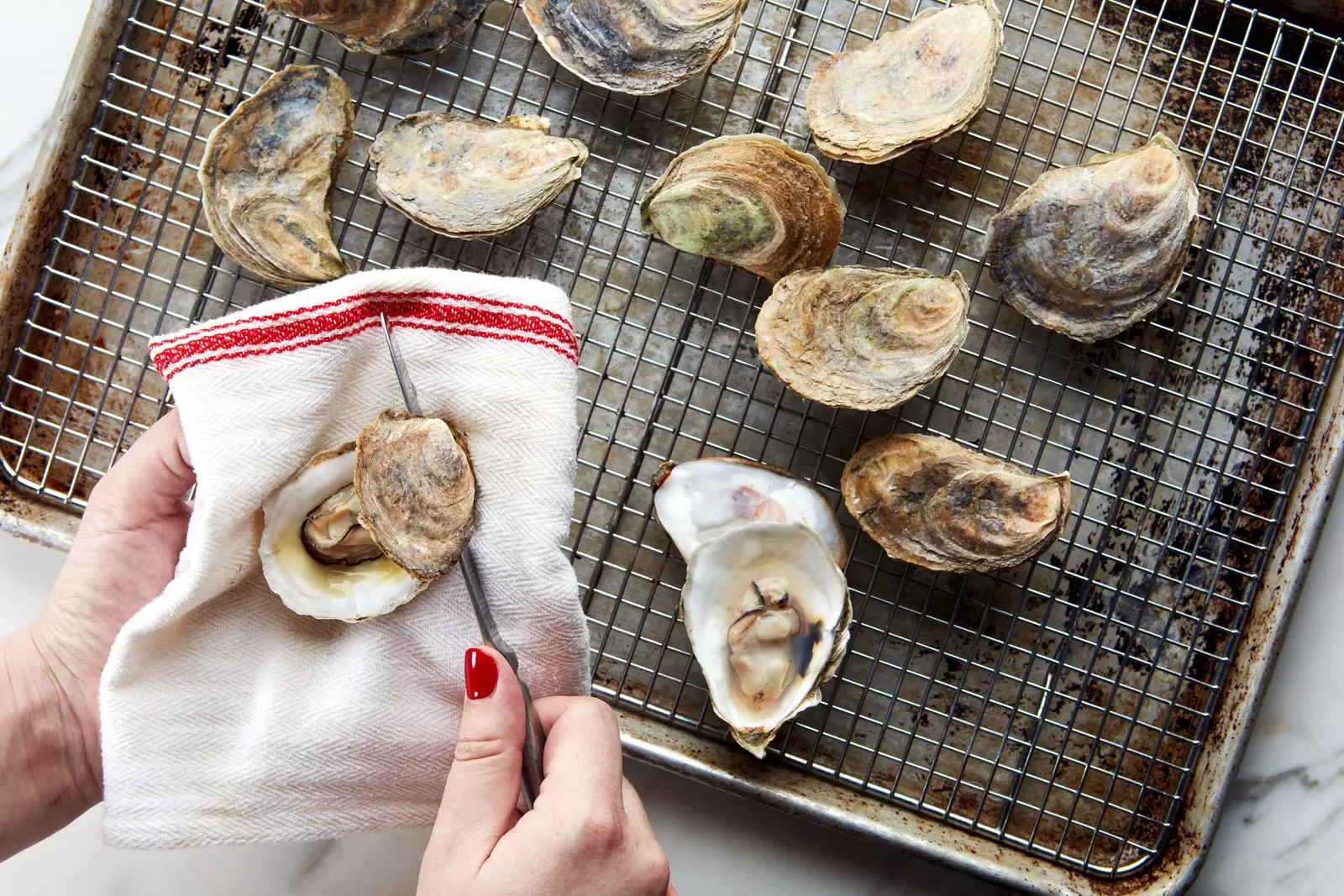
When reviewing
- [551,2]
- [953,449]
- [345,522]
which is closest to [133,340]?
[345,522]

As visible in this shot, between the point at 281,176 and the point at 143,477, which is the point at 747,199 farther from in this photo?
the point at 143,477

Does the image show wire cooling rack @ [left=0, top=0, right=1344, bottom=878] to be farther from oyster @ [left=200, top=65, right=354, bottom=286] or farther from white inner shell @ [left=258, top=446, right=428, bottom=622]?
white inner shell @ [left=258, top=446, right=428, bottom=622]

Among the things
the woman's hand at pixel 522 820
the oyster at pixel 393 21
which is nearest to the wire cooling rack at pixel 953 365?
the oyster at pixel 393 21

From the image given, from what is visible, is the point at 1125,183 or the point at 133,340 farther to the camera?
the point at 133,340

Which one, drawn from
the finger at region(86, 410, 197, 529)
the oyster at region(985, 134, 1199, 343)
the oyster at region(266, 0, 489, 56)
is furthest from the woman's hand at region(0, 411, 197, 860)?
the oyster at region(985, 134, 1199, 343)

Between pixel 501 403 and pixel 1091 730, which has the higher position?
A: pixel 501 403

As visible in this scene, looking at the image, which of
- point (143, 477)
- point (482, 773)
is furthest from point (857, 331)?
point (143, 477)

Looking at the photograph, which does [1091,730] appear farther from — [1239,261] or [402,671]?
[402,671]
